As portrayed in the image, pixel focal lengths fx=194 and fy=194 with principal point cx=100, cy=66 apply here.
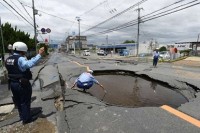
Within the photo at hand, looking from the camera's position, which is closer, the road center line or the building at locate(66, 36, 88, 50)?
the road center line

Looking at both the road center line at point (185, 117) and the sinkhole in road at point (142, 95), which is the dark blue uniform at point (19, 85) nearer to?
the sinkhole in road at point (142, 95)

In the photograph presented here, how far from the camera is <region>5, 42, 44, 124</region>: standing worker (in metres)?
Result: 4.16

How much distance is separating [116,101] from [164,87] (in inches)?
129

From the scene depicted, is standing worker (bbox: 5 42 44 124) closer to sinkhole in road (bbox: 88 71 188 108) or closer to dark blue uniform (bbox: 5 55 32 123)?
dark blue uniform (bbox: 5 55 32 123)

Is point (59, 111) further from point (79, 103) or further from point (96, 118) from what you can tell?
point (96, 118)

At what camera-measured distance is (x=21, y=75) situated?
4293 mm

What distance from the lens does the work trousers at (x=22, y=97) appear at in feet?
14.2

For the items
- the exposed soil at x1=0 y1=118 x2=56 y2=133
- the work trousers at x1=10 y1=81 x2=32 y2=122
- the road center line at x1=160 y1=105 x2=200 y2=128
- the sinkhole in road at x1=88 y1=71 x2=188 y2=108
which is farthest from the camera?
the sinkhole in road at x1=88 y1=71 x2=188 y2=108

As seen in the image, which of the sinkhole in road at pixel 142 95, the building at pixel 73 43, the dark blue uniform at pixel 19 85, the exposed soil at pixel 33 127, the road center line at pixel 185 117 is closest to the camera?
the exposed soil at pixel 33 127

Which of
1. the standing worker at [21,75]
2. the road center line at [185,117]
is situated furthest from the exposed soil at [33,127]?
the road center line at [185,117]

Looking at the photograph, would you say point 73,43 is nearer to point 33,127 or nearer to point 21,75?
point 21,75

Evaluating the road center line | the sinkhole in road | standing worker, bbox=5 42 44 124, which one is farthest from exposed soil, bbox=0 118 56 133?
the road center line

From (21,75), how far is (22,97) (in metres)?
0.52

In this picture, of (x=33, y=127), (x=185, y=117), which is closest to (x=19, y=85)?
(x=33, y=127)
